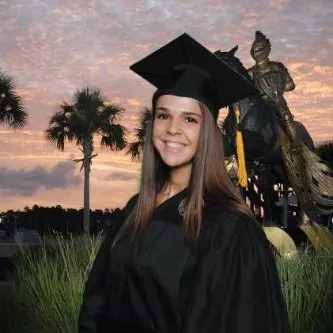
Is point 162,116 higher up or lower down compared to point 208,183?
higher up

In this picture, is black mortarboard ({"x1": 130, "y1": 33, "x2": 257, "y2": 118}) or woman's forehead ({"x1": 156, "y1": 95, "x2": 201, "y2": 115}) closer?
woman's forehead ({"x1": 156, "y1": 95, "x2": 201, "y2": 115})

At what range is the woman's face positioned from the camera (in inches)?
95.6

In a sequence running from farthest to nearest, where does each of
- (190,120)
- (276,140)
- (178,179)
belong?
(276,140), (178,179), (190,120)

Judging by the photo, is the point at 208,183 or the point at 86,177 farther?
the point at 86,177

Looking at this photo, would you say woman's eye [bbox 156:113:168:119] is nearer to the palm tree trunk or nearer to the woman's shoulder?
the woman's shoulder

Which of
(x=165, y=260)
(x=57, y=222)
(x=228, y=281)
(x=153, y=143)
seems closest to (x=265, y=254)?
(x=228, y=281)

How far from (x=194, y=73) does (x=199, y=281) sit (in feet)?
2.79

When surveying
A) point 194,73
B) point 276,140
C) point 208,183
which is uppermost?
point 194,73

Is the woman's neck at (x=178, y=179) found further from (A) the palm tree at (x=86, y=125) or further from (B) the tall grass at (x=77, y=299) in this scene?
(A) the palm tree at (x=86, y=125)

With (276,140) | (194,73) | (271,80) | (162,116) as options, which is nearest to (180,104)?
(162,116)

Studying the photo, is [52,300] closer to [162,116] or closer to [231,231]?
[162,116]

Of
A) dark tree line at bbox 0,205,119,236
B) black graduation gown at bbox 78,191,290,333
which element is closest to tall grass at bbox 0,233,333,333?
black graduation gown at bbox 78,191,290,333

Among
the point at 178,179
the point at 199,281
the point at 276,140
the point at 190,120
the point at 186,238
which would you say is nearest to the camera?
the point at 199,281

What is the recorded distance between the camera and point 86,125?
33.9m
